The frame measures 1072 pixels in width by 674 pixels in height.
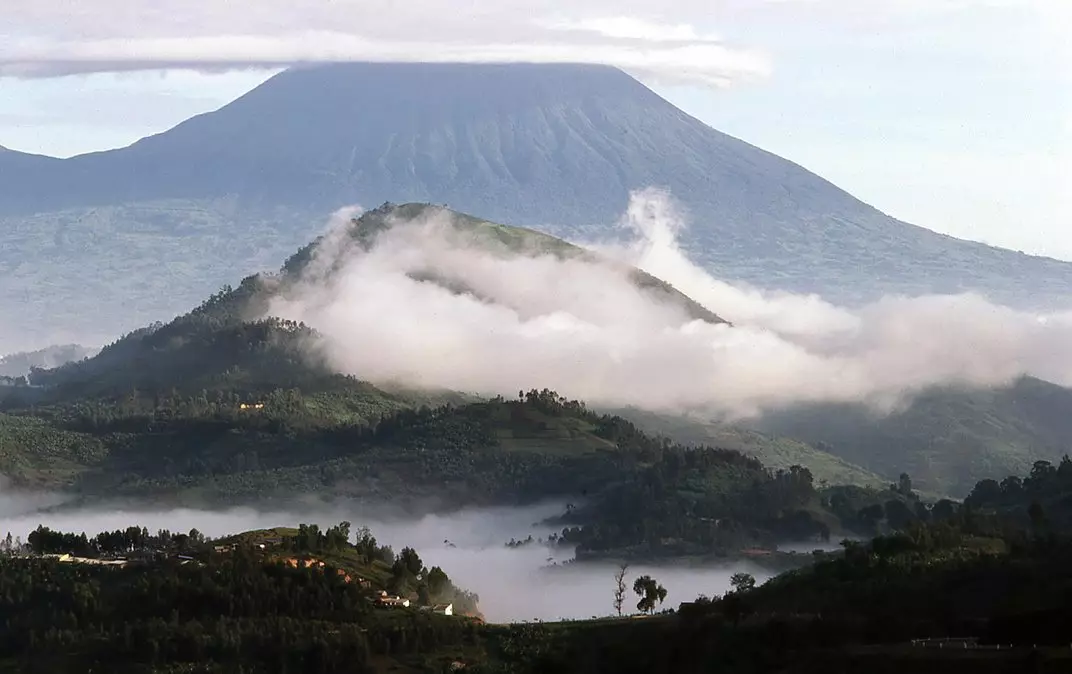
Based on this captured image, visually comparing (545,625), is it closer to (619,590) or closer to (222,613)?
(222,613)

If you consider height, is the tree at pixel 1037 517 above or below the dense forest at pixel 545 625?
above

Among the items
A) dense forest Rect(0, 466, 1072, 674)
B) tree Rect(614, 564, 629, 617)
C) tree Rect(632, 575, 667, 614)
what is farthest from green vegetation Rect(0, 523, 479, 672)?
tree Rect(632, 575, 667, 614)

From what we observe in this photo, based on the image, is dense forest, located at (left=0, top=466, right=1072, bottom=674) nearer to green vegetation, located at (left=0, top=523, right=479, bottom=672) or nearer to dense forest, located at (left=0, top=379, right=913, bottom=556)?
green vegetation, located at (left=0, top=523, right=479, bottom=672)

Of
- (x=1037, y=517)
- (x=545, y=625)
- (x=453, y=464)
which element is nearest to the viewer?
(x=545, y=625)

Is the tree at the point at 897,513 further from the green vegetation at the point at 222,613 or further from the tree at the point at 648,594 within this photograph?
the green vegetation at the point at 222,613

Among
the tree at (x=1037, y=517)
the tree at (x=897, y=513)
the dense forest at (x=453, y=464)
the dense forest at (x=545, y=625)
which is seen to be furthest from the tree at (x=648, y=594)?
the tree at (x=897, y=513)

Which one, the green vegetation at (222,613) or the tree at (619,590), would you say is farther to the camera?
the tree at (619,590)

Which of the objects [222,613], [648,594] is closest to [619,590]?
[648,594]

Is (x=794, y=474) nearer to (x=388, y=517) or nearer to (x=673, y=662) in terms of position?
(x=388, y=517)

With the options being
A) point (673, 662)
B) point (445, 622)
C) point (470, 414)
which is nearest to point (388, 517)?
point (470, 414)
